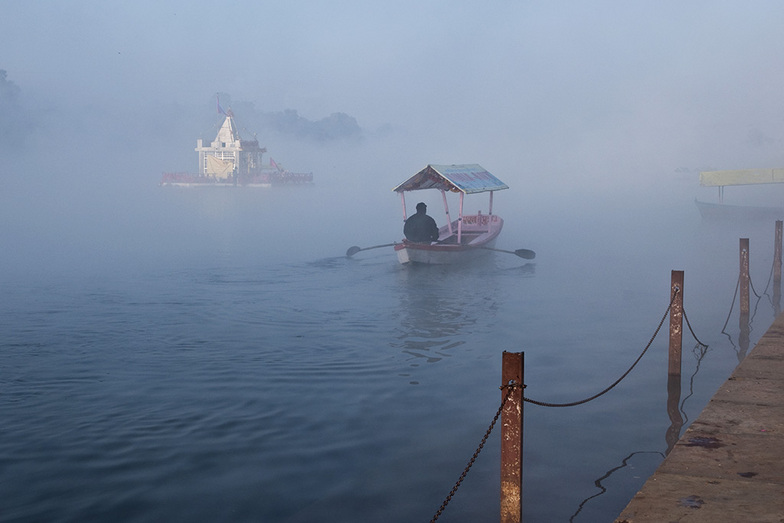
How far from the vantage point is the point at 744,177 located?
5259cm

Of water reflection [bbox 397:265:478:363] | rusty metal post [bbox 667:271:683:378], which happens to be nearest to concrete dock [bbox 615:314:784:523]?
rusty metal post [bbox 667:271:683:378]

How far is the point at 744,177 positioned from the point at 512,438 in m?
52.2

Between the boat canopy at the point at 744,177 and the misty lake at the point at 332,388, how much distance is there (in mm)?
23839

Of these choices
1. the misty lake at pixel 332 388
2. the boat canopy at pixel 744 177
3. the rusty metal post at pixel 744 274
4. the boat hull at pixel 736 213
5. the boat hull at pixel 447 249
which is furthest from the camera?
the boat hull at pixel 736 213

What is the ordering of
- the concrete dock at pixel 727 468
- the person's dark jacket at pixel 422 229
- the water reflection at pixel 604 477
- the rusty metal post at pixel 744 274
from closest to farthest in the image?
the concrete dock at pixel 727 468 < the water reflection at pixel 604 477 < the rusty metal post at pixel 744 274 < the person's dark jacket at pixel 422 229

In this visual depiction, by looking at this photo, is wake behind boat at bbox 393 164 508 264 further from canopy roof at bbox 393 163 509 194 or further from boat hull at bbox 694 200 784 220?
boat hull at bbox 694 200 784 220

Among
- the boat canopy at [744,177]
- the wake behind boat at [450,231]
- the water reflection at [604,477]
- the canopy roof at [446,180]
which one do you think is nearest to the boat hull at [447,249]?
the wake behind boat at [450,231]

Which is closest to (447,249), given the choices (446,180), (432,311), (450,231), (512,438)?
(446,180)

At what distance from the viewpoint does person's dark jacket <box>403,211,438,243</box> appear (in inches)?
1060

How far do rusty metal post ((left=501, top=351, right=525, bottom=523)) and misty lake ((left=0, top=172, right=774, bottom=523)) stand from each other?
1619 mm

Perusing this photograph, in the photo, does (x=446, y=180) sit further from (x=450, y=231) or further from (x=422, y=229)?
(x=450, y=231)

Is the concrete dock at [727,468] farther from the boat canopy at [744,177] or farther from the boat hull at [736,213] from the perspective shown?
the boat hull at [736,213]

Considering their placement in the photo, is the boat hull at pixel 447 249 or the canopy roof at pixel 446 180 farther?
the canopy roof at pixel 446 180

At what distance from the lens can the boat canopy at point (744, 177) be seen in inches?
2056
